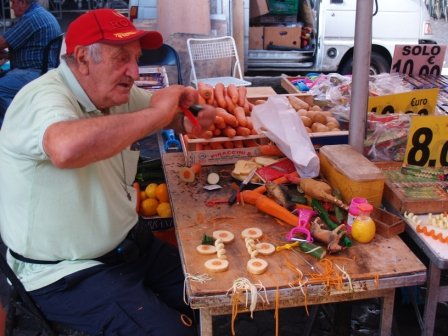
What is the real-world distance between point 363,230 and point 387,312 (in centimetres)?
31

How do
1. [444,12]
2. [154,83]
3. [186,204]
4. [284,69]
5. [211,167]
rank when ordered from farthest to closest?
1. [444,12]
2. [284,69]
3. [154,83]
4. [211,167]
5. [186,204]

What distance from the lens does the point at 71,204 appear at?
1.91 metres

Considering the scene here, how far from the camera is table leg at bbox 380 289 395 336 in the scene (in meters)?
1.85

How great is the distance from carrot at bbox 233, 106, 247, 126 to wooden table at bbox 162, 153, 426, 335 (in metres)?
0.80

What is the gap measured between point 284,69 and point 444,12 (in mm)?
10289

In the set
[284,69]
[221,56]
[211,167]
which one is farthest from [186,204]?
[284,69]

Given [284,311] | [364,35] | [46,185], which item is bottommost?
[284,311]

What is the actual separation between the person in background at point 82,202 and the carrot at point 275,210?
0.53 m

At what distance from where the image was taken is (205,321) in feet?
5.66

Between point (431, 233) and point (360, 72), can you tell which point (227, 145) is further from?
point (431, 233)

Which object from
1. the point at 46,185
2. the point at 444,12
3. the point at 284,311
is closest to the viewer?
the point at 46,185

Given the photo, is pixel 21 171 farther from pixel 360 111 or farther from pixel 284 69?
pixel 284 69

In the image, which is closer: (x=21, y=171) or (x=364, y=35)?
(x=21, y=171)

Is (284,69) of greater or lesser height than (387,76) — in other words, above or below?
below
